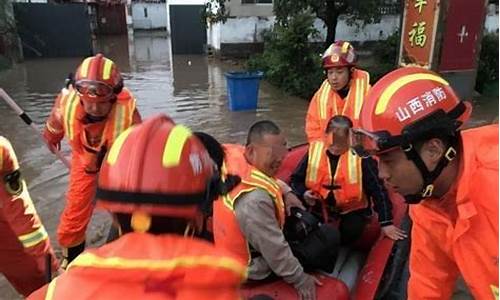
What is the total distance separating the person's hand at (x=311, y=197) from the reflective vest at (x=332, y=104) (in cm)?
94

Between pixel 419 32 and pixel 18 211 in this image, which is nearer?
pixel 18 211

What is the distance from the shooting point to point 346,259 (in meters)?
3.34

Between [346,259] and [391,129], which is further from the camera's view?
[346,259]

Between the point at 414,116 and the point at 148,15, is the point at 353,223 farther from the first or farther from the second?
the point at 148,15

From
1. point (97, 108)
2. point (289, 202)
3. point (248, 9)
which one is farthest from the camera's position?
point (248, 9)

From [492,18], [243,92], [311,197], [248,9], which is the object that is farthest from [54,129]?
[492,18]

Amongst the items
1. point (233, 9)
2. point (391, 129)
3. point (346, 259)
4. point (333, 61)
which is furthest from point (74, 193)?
point (233, 9)

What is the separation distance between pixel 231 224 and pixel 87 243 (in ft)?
7.98

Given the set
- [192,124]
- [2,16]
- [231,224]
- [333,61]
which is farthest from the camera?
[2,16]

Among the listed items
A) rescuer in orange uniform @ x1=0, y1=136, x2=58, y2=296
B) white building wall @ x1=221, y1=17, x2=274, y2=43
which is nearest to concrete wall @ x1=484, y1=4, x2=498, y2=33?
white building wall @ x1=221, y1=17, x2=274, y2=43

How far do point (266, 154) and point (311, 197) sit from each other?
1.05 meters

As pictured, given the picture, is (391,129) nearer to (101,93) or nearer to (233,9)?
(101,93)

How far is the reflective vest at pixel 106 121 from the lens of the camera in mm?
3547

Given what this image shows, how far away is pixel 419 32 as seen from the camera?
24.9ft
